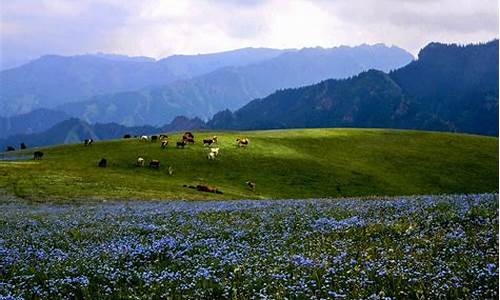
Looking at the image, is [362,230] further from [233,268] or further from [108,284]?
[108,284]

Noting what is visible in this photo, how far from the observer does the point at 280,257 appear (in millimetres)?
14469

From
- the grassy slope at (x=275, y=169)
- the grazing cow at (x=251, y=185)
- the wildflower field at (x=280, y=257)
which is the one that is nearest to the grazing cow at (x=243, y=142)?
the grassy slope at (x=275, y=169)

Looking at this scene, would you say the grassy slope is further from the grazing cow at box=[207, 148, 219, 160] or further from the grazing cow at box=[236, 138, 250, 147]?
the grazing cow at box=[236, 138, 250, 147]

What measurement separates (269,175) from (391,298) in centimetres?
6780

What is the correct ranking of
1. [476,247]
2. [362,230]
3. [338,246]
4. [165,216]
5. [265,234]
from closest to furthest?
[476,247]
[338,246]
[362,230]
[265,234]
[165,216]

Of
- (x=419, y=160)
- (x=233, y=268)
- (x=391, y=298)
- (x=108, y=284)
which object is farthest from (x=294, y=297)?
(x=419, y=160)

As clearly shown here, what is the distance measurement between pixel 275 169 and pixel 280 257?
67.2m

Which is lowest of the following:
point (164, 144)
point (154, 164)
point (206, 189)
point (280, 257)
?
point (206, 189)

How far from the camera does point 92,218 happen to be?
30.1m

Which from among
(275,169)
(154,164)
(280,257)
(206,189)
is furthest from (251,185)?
(280,257)

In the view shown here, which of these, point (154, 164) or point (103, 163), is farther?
point (103, 163)

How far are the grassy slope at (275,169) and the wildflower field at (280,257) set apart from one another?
37160 millimetres

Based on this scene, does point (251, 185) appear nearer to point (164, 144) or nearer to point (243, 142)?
point (243, 142)

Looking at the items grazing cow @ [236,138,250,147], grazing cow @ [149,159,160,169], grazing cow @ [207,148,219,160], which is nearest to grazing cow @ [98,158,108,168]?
grazing cow @ [149,159,160,169]
